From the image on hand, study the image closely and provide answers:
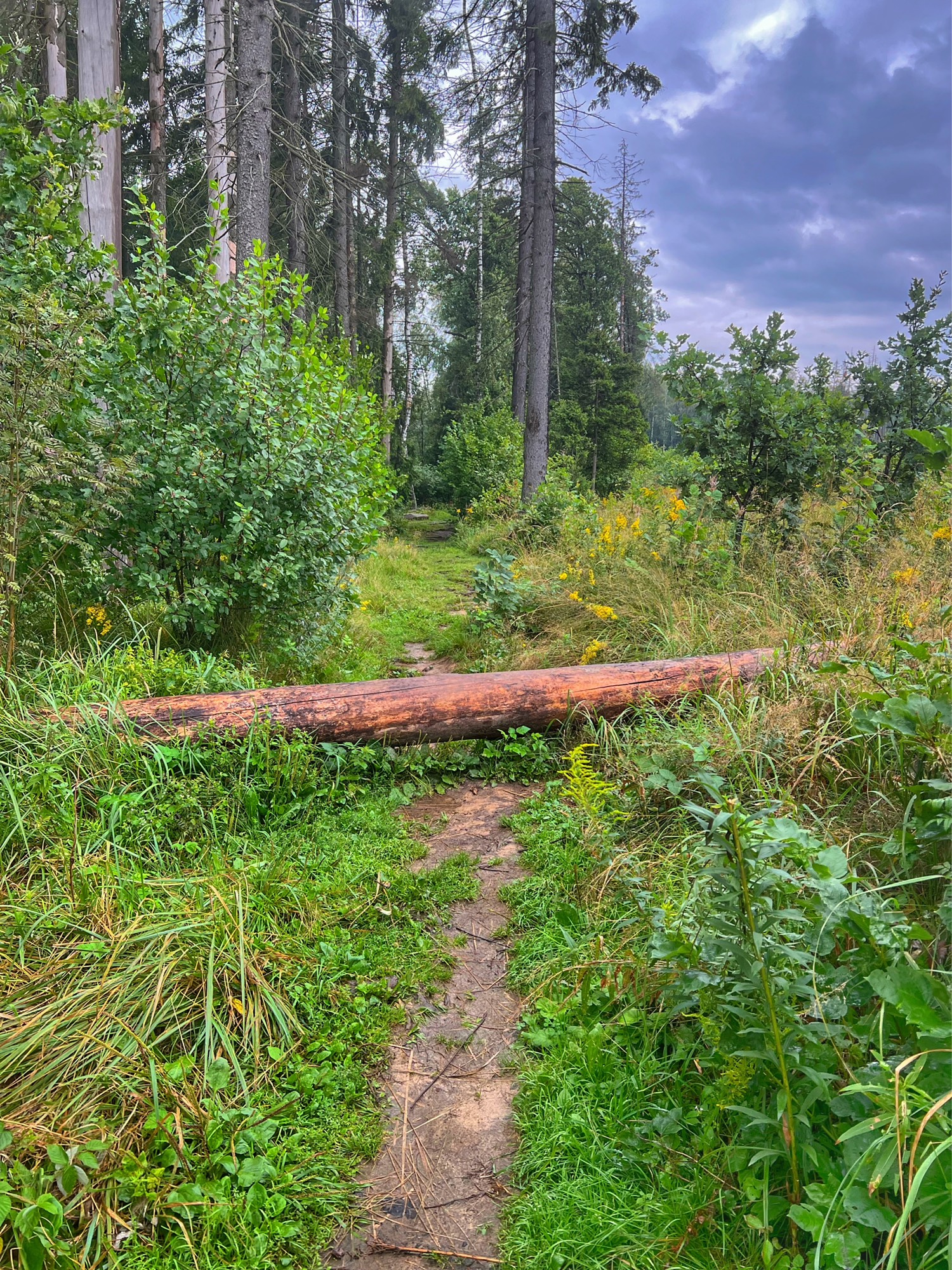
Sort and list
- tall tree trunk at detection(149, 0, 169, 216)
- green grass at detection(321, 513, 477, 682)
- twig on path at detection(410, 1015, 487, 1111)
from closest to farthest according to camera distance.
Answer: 1. twig on path at detection(410, 1015, 487, 1111)
2. green grass at detection(321, 513, 477, 682)
3. tall tree trunk at detection(149, 0, 169, 216)

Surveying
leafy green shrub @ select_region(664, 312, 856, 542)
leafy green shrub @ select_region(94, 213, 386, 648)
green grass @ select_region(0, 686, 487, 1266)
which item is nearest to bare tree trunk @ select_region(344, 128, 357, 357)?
leafy green shrub @ select_region(664, 312, 856, 542)

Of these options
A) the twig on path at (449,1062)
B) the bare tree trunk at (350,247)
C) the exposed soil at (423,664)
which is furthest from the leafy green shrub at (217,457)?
the bare tree trunk at (350,247)

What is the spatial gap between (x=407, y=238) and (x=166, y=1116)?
91.4 feet

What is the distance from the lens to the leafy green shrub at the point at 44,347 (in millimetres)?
3520

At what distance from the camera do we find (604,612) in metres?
5.85

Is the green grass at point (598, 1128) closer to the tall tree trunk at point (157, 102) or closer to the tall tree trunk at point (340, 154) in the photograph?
the tall tree trunk at point (157, 102)

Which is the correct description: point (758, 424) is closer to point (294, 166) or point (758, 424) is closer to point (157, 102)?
point (294, 166)

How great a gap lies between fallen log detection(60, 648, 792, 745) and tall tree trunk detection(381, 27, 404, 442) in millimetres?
14247

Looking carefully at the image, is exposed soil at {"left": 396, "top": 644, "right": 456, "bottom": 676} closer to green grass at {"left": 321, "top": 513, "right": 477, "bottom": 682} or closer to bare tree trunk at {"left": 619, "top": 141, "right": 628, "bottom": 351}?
green grass at {"left": 321, "top": 513, "right": 477, "bottom": 682}

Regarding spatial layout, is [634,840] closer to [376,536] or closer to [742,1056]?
[742,1056]

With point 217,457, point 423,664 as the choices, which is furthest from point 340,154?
point 217,457

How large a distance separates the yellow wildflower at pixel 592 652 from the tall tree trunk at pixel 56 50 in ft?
30.0

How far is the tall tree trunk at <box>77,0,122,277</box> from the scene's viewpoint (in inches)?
270

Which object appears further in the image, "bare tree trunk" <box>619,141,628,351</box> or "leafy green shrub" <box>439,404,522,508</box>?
"bare tree trunk" <box>619,141,628,351</box>
